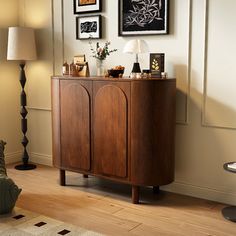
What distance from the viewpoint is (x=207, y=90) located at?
340 centimetres

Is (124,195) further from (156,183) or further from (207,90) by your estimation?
(207,90)

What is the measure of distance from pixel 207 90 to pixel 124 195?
1.22m

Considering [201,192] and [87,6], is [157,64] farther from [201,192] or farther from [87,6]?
[201,192]

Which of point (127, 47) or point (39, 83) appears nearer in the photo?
point (127, 47)

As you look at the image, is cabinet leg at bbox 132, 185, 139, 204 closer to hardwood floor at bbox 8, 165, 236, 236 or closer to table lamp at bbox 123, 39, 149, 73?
hardwood floor at bbox 8, 165, 236, 236

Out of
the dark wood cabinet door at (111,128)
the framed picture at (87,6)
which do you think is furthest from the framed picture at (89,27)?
the dark wood cabinet door at (111,128)

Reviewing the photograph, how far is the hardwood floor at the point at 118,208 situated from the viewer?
291cm

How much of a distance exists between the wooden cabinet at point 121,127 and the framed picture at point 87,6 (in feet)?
2.71

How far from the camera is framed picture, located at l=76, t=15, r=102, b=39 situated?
3.99 m

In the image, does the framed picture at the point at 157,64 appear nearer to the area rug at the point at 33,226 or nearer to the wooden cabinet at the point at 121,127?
the wooden cabinet at the point at 121,127

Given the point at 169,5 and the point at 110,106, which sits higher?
the point at 169,5

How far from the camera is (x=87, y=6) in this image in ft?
13.2

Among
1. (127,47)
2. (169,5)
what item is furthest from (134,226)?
(169,5)

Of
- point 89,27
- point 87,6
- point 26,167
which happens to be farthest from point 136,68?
point 26,167
